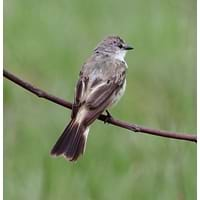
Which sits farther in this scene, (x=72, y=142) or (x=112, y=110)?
(x=112, y=110)

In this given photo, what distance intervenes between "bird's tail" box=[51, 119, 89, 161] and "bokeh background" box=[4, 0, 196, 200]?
0.78m

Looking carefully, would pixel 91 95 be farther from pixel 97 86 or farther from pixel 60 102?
pixel 60 102

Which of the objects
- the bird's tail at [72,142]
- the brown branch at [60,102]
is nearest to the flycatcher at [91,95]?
the bird's tail at [72,142]

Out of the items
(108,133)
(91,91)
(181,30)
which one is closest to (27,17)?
(181,30)

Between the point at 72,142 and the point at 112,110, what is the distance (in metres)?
2.50

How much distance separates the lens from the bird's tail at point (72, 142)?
4.79 metres

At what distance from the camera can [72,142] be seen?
4.96 meters

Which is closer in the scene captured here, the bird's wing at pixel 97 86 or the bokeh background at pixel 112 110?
the bird's wing at pixel 97 86

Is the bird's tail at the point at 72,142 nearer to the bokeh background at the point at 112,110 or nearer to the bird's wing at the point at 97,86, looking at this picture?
the bird's wing at the point at 97,86

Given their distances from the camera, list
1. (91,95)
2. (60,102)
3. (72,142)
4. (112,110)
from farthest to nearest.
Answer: (112,110)
(91,95)
(72,142)
(60,102)

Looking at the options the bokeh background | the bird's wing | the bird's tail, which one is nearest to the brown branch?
the bird's tail

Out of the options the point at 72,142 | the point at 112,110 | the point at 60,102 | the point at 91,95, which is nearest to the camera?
the point at 60,102

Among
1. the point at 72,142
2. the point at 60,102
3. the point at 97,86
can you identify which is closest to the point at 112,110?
the point at 97,86

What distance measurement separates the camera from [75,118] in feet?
16.7
